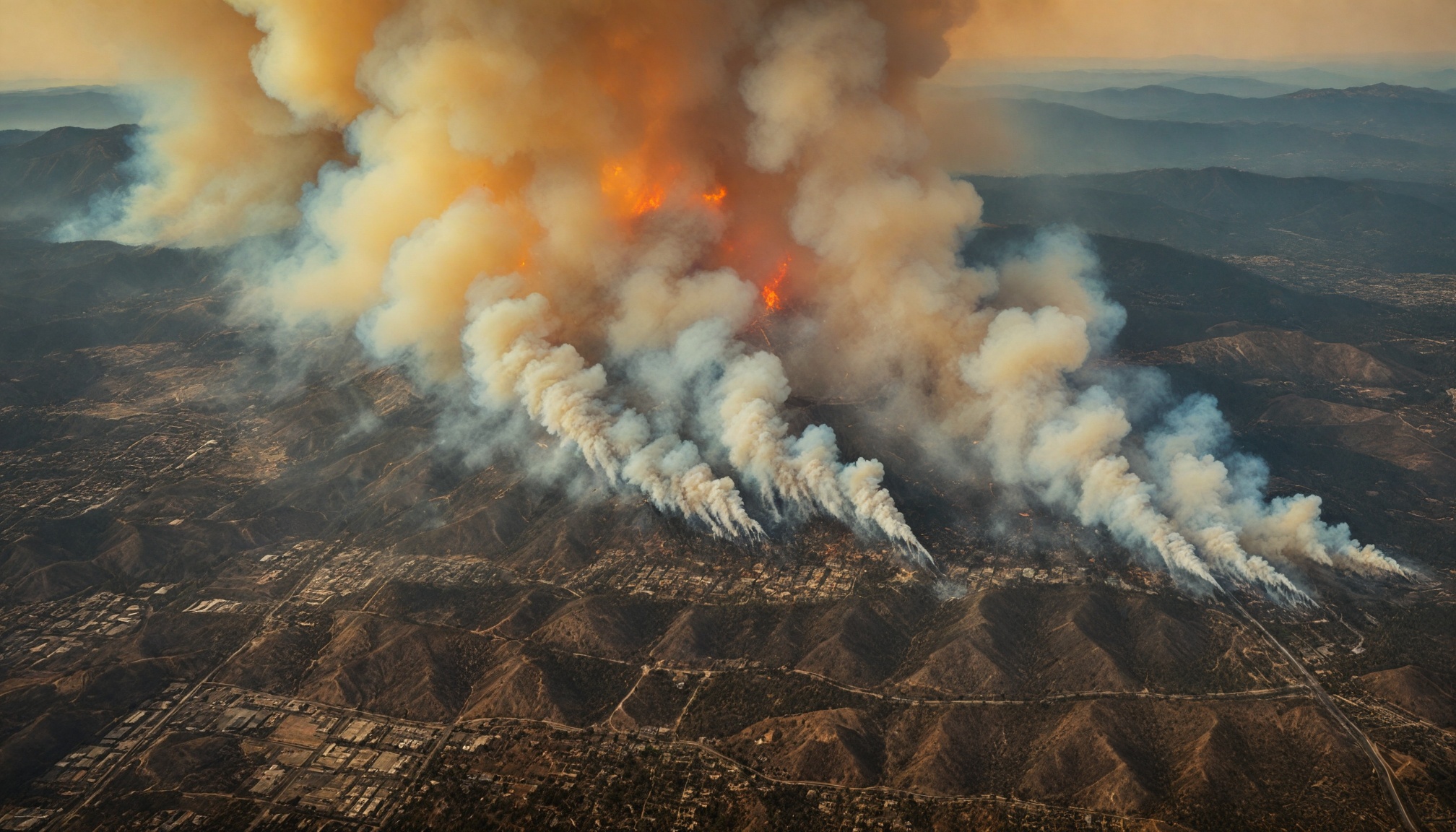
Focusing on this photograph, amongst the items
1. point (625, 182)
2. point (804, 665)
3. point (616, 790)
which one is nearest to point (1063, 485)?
point (804, 665)

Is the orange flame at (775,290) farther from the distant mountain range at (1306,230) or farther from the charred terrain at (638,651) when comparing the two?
the distant mountain range at (1306,230)

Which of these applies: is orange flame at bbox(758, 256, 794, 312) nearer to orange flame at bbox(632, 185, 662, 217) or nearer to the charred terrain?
orange flame at bbox(632, 185, 662, 217)

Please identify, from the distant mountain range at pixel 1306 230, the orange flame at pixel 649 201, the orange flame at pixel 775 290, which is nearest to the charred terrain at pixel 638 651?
the orange flame at pixel 775 290

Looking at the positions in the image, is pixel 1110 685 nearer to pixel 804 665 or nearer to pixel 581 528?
pixel 804 665

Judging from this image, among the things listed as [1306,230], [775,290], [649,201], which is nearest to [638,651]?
[775,290]

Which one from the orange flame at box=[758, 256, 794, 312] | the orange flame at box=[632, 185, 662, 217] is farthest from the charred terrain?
the orange flame at box=[632, 185, 662, 217]

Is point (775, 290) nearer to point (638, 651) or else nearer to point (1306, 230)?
point (638, 651)
